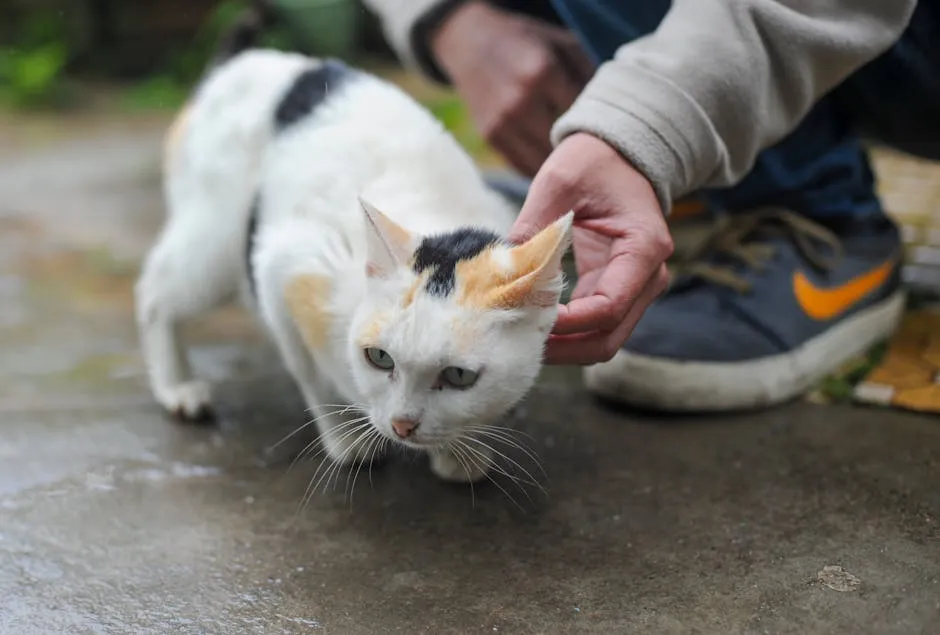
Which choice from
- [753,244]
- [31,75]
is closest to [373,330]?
[753,244]

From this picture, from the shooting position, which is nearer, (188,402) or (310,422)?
(310,422)

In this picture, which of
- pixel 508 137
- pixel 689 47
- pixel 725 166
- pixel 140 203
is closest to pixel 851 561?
pixel 725 166

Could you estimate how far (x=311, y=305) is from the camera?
1.45m

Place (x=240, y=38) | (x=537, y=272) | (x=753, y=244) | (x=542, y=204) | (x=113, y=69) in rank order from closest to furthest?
(x=537, y=272), (x=542, y=204), (x=753, y=244), (x=240, y=38), (x=113, y=69)

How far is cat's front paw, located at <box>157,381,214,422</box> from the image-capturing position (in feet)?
5.85

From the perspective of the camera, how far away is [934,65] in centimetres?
174

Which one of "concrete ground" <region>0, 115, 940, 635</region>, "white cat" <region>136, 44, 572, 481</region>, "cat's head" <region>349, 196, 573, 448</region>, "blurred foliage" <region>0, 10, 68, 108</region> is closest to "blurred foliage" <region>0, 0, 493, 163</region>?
"blurred foliage" <region>0, 10, 68, 108</region>

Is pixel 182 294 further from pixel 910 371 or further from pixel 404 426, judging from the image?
pixel 910 371

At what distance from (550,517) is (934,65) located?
1.08m

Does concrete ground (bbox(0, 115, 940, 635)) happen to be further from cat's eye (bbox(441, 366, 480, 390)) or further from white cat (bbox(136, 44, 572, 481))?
cat's eye (bbox(441, 366, 480, 390))

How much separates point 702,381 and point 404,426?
0.72 meters

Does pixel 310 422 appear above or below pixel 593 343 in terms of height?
below

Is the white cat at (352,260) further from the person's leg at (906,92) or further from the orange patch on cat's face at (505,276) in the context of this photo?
the person's leg at (906,92)

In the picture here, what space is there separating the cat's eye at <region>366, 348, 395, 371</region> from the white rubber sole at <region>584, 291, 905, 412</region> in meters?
0.62
